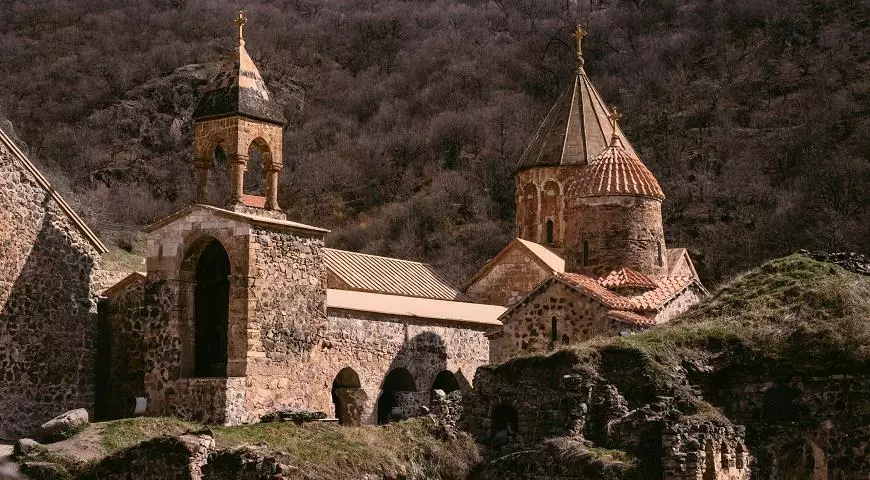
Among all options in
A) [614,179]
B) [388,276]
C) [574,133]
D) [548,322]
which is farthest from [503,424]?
[574,133]

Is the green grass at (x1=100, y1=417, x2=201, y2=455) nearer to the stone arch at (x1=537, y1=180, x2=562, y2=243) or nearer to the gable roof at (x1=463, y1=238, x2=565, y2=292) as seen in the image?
the gable roof at (x1=463, y1=238, x2=565, y2=292)

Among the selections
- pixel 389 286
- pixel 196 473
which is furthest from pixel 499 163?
pixel 196 473

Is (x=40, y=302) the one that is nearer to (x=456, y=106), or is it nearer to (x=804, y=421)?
(x=804, y=421)

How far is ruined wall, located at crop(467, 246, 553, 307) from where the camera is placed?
95.2 ft

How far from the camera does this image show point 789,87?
49.2 m

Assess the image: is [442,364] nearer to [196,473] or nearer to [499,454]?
[499,454]

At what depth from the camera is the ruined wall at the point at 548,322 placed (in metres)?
24.6

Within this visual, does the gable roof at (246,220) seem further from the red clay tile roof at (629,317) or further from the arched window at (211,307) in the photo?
the red clay tile roof at (629,317)

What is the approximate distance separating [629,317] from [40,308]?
10.1m

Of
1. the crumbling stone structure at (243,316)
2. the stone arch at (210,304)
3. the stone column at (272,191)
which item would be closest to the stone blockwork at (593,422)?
the crumbling stone structure at (243,316)

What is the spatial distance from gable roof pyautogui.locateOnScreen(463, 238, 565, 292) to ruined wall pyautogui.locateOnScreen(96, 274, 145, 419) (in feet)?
28.3

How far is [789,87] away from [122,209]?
24.1 m

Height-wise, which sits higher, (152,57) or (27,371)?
(152,57)

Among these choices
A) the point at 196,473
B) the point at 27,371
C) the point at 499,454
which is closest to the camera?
the point at 196,473
